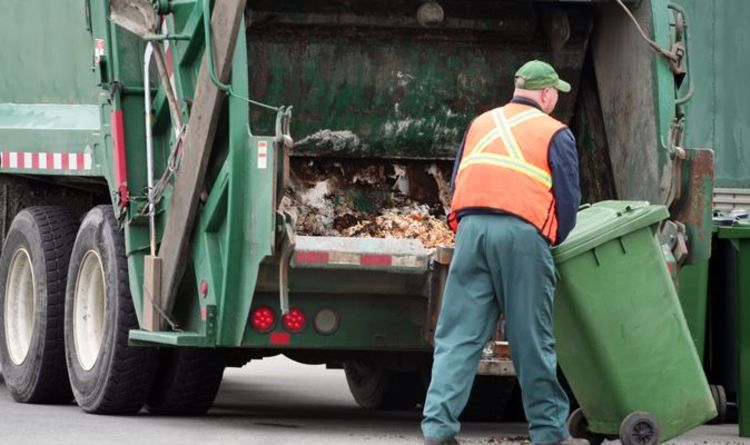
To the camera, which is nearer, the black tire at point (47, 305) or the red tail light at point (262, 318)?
the red tail light at point (262, 318)

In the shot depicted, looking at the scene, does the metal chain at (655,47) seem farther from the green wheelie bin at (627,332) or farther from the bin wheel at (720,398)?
the bin wheel at (720,398)

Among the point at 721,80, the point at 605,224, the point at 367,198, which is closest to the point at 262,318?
the point at 367,198

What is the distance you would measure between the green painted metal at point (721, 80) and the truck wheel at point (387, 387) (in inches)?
142

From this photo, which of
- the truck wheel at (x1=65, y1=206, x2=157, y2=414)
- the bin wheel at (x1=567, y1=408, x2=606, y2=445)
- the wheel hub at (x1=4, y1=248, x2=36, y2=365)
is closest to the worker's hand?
the bin wheel at (x1=567, y1=408, x2=606, y2=445)

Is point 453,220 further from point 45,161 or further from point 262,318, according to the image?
point 45,161

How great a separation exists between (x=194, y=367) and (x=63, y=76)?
6.06 feet

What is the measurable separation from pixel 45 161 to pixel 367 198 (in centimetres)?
167

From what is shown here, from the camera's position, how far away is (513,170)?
7.00 m

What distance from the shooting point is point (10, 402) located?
1011 cm

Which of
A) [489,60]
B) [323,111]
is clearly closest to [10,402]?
[323,111]

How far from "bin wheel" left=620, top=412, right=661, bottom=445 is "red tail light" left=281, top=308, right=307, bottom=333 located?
1700 mm

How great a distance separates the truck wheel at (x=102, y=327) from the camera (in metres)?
8.97

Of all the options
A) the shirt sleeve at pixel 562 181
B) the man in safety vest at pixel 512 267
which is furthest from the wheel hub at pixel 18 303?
the shirt sleeve at pixel 562 181

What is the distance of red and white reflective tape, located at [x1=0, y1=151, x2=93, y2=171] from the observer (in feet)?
31.1
